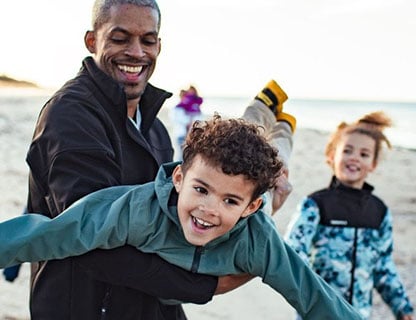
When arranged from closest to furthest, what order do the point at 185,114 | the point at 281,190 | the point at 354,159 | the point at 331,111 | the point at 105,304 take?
1. the point at 105,304
2. the point at 281,190
3. the point at 354,159
4. the point at 185,114
5. the point at 331,111

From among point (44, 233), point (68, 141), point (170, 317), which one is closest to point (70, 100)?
point (68, 141)

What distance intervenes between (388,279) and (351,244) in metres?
0.26

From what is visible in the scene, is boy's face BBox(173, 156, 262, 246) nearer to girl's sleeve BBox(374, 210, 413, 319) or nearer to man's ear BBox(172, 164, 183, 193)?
man's ear BBox(172, 164, 183, 193)

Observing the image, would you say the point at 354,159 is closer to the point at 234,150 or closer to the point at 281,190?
the point at 281,190

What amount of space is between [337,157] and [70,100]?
2.30 metres

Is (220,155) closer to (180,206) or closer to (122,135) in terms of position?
(180,206)

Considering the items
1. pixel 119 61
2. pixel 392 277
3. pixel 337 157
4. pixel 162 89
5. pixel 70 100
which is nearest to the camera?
pixel 70 100

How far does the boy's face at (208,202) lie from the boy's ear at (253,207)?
38 millimetres

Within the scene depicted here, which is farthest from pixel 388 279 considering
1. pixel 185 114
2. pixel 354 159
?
pixel 185 114

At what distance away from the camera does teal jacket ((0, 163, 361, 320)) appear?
212cm

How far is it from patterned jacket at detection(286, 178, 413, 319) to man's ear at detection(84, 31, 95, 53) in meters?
1.65

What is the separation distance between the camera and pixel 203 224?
2.18 m

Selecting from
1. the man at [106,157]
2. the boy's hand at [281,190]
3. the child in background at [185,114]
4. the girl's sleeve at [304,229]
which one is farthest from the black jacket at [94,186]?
the child in background at [185,114]

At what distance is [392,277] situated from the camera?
398cm
